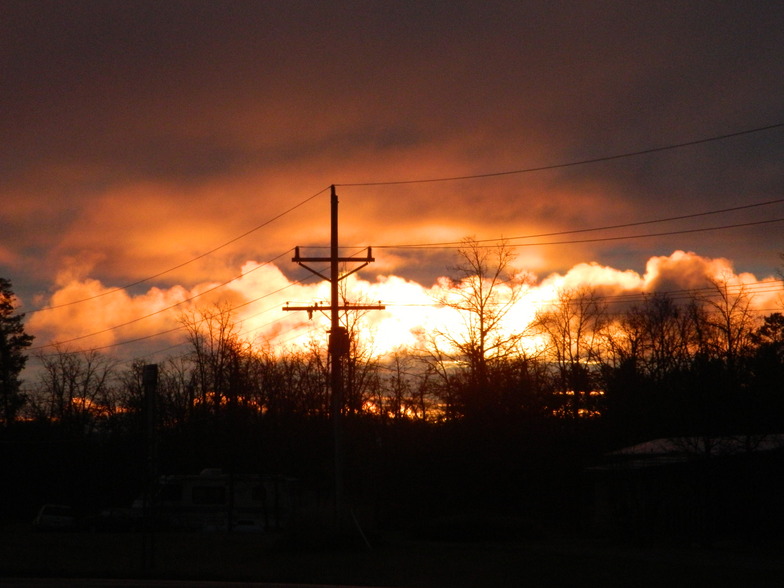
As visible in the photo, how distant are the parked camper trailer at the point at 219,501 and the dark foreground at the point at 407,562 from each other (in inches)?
454

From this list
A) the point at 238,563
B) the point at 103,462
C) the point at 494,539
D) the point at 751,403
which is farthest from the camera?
the point at 103,462

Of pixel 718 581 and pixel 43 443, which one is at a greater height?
pixel 43 443

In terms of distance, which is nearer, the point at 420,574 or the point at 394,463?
the point at 420,574

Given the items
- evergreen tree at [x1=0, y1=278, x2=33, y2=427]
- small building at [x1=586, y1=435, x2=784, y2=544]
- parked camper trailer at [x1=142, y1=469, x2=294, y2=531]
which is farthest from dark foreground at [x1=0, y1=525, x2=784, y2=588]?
evergreen tree at [x1=0, y1=278, x2=33, y2=427]

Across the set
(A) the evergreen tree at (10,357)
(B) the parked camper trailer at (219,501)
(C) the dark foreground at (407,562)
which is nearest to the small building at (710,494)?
(C) the dark foreground at (407,562)

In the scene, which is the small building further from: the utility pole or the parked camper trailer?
the parked camper trailer

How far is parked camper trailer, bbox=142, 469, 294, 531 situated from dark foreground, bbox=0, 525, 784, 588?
11.5m

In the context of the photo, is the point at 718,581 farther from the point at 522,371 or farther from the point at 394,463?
the point at 522,371

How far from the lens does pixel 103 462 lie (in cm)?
5062

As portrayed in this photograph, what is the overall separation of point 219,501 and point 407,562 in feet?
69.4

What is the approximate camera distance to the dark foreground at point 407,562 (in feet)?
58.7

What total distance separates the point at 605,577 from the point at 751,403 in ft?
30.8

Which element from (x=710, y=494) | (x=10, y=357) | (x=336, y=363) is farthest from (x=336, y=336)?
(x=10, y=357)

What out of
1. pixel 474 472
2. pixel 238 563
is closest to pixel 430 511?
pixel 474 472
